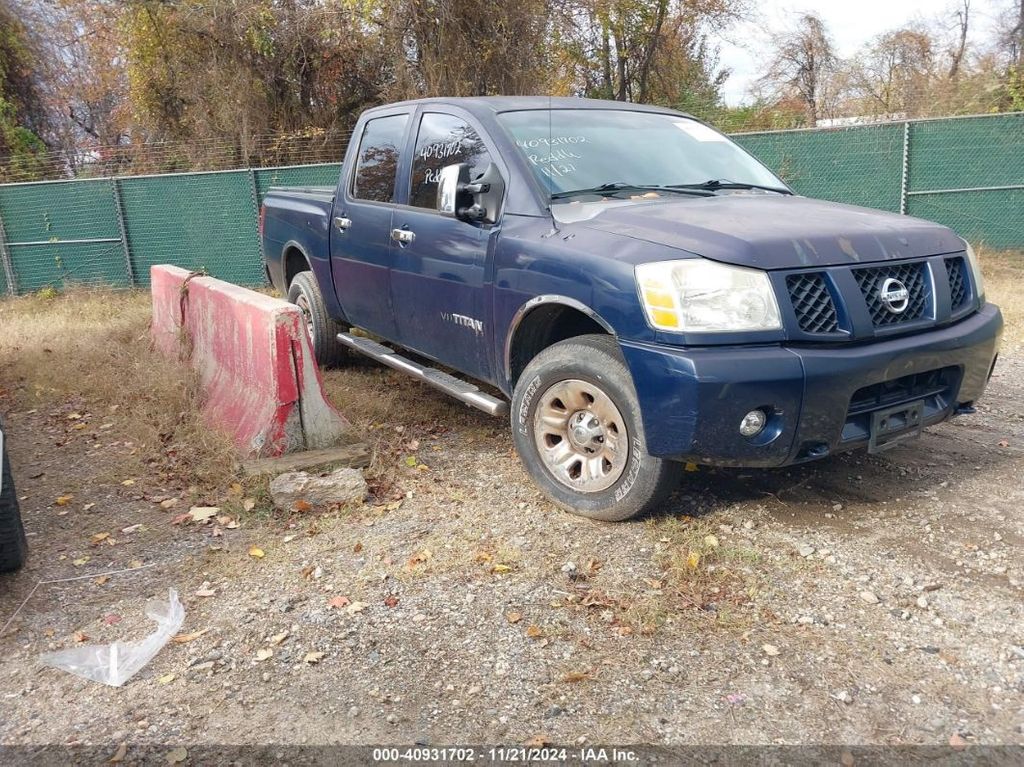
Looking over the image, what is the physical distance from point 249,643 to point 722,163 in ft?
11.5

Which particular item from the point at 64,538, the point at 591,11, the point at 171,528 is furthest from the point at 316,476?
the point at 591,11

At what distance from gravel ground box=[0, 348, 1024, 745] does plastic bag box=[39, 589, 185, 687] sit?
54mm

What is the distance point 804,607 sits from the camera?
3.07 m

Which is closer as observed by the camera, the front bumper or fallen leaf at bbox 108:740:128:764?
fallen leaf at bbox 108:740:128:764

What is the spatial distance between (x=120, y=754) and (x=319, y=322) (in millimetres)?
4207

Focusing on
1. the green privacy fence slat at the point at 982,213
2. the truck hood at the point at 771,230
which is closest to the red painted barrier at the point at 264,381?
the truck hood at the point at 771,230

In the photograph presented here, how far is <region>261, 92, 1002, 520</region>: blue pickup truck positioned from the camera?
3.21 metres

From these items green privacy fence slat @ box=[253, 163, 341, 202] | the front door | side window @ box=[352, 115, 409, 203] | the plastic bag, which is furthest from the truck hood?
green privacy fence slat @ box=[253, 163, 341, 202]

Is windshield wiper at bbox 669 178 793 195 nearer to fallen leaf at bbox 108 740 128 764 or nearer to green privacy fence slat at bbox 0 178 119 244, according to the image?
fallen leaf at bbox 108 740 128 764

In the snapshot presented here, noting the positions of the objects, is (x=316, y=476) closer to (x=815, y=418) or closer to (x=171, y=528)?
(x=171, y=528)

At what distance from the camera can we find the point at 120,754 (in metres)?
2.50

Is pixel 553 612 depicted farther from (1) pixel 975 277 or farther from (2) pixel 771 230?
(1) pixel 975 277

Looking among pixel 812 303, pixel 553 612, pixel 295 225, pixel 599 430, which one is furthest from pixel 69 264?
pixel 812 303

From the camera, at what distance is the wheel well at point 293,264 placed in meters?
6.76
